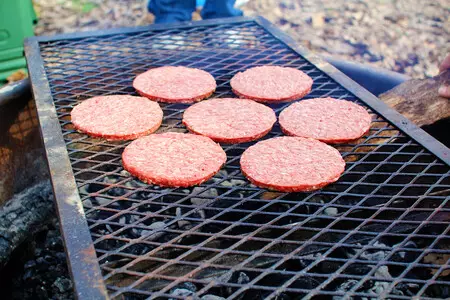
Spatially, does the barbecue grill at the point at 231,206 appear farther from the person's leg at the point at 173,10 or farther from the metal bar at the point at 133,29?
the person's leg at the point at 173,10

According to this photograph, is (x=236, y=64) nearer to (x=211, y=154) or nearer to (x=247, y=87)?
(x=247, y=87)

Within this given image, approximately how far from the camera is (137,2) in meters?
6.94

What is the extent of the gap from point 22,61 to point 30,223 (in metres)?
2.82

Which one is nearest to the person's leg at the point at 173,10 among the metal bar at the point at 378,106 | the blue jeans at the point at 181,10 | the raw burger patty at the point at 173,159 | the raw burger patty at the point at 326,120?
the blue jeans at the point at 181,10

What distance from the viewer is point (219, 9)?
4.48m

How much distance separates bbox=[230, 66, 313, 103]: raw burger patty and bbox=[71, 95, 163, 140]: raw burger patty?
1.68ft

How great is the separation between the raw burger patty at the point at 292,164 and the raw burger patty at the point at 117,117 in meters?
0.53

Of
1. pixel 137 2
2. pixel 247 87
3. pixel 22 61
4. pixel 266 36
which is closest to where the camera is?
pixel 247 87

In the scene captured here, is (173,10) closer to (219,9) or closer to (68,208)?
(219,9)

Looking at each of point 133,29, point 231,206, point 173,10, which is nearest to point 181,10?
point 173,10

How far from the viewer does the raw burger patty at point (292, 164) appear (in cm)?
191

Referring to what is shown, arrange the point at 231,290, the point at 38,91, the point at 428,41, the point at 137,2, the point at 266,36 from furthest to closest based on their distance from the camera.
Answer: the point at 137,2, the point at 428,41, the point at 266,36, the point at 38,91, the point at 231,290

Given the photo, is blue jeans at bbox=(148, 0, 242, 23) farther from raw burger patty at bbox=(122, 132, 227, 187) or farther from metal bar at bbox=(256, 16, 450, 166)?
raw burger patty at bbox=(122, 132, 227, 187)

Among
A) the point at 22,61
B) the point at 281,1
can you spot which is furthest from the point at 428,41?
the point at 22,61
